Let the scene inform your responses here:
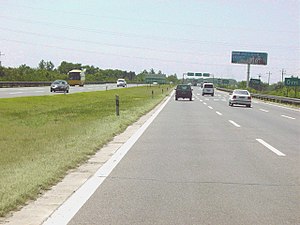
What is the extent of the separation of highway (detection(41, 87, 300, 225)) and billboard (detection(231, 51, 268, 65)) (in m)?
71.8

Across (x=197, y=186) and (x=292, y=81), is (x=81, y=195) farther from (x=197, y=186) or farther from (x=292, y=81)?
(x=292, y=81)

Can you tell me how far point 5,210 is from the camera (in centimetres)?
564

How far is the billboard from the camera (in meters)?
83.1

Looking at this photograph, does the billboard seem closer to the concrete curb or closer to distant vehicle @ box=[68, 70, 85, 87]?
distant vehicle @ box=[68, 70, 85, 87]

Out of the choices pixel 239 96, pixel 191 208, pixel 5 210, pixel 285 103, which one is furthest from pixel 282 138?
pixel 285 103

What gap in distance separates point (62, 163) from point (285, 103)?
1604 inches

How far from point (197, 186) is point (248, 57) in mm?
78591

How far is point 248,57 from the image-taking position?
8312 centimetres

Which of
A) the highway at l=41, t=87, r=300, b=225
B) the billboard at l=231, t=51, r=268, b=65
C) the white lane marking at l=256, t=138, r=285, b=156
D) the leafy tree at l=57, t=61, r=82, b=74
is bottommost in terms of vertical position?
the white lane marking at l=256, t=138, r=285, b=156

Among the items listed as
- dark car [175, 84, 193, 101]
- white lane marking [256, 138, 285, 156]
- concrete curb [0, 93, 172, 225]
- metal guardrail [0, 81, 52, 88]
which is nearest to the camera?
concrete curb [0, 93, 172, 225]

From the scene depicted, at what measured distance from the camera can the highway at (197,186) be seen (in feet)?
18.5

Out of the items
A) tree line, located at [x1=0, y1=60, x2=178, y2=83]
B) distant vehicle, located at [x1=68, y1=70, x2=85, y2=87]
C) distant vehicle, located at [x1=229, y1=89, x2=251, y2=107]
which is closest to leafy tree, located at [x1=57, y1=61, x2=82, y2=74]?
tree line, located at [x1=0, y1=60, x2=178, y2=83]

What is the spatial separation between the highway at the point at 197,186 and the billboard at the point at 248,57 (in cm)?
7185

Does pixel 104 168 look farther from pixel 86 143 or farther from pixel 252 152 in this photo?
pixel 252 152
